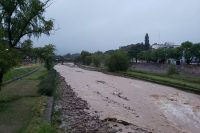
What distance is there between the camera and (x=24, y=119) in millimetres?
15992

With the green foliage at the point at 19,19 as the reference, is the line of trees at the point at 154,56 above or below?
below

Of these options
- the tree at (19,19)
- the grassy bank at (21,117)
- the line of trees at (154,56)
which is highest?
the tree at (19,19)

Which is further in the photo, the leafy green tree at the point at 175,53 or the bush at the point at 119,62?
the leafy green tree at the point at 175,53

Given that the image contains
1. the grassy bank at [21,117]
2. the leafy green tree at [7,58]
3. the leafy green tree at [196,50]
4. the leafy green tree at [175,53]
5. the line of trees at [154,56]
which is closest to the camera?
the grassy bank at [21,117]

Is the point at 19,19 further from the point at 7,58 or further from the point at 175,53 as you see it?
the point at 175,53

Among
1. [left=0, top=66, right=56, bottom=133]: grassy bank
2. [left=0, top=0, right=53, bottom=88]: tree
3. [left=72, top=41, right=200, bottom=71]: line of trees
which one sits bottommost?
[left=0, top=66, right=56, bottom=133]: grassy bank

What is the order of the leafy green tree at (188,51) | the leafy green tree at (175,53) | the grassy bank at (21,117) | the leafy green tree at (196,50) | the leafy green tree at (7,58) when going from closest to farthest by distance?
the grassy bank at (21,117) → the leafy green tree at (7,58) → the leafy green tree at (196,50) → the leafy green tree at (188,51) → the leafy green tree at (175,53)

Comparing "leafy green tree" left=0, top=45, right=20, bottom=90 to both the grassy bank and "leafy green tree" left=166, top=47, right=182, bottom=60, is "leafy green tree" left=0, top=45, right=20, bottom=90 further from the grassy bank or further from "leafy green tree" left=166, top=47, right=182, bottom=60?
"leafy green tree" left=166, top=47, right=182, bottom=60

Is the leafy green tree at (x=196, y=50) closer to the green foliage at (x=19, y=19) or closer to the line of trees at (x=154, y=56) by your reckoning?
the line of trees at (x=154, y=56)

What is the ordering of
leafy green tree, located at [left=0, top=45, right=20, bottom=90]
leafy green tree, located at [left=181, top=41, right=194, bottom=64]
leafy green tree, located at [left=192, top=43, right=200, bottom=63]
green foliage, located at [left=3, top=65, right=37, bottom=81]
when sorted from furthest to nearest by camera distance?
leafy green tree, located at [left=181, top=41, right=194, bottom=64] → leafy green tree, located at [left=192, top=43, right=200, bottom=63] → green foliage, located at [left=3, top=65, right=37, bottom=81] → leafy green tree, located at [left=0, top=45, right=20, bottom=90]

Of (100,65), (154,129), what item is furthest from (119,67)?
(154,129)

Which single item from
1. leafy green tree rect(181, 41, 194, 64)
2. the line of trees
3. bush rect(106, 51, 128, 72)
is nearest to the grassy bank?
bush rect(106, 51, 128, 72)

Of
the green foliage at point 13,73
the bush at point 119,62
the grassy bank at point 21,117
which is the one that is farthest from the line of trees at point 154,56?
the grassy bank at point 21,117

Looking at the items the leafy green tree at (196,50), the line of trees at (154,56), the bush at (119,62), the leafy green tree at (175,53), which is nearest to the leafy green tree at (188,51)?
the line of trees at (154,56)
